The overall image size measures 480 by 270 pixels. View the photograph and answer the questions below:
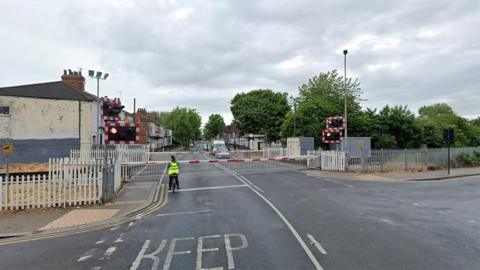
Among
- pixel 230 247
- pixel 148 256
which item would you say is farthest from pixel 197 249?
pixel 148 256

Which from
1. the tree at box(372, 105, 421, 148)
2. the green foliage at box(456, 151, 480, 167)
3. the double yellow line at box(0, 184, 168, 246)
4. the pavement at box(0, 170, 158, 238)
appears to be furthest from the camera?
the tree at box(372, 105, 421, 148)

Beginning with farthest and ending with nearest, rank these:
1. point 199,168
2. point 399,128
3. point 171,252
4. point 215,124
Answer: point 215,124, point 399,128, point 199,168, point 171,252

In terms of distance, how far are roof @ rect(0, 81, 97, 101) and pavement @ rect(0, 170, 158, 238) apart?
59.2ft

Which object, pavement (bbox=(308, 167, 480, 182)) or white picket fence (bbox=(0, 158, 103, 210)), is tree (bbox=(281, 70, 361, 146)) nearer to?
pavement (bbox=(308, 167, 480, 182))

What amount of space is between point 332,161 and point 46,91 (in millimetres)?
24223

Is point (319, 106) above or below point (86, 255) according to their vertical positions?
above

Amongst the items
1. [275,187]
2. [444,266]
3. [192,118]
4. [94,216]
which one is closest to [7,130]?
[94,216]

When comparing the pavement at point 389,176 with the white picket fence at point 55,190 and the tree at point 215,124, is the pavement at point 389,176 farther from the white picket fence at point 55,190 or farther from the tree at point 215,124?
the tree at point 215,124

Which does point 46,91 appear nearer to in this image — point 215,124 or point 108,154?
point 108,154

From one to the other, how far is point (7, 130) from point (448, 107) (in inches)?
3337

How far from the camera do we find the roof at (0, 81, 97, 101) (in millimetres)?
24609

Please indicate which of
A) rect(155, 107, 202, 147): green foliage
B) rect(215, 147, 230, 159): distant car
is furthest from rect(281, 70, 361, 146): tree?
rect(155, 107, 202, 147): green foliage

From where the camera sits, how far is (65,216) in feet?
30.2

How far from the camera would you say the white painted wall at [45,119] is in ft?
79.4
